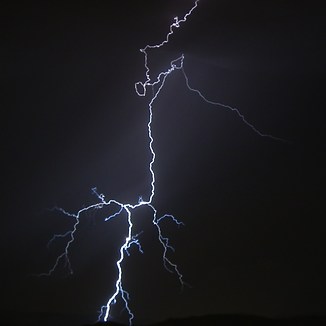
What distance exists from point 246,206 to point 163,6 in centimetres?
256

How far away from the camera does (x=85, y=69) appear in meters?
5.25

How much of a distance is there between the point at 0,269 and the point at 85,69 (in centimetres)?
269

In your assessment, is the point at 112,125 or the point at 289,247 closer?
the point at 289,247

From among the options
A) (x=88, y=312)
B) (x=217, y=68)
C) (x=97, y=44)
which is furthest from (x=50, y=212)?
(x=217, y=68)

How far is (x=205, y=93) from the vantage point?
5164 mm

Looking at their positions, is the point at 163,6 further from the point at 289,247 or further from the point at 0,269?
the point at 0,269

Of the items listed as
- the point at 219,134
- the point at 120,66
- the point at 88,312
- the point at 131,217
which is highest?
the point at 120,66

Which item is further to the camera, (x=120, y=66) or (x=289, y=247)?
(x=120, y=66)

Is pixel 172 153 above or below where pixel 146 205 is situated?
above

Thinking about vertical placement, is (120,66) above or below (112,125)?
above

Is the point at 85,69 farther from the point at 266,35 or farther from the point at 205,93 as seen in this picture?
the point at 266,35

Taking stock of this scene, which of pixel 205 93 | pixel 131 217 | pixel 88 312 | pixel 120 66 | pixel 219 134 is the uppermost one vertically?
pixel 120 66

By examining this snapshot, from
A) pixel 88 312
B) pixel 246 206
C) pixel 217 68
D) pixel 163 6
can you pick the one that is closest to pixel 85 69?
pixel 163 6

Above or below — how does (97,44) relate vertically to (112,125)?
above
